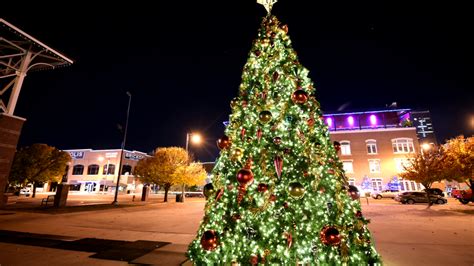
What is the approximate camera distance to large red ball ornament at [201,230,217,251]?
366 cm

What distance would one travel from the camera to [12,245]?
653cm

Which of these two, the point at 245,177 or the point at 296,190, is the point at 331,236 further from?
the point at 245,177

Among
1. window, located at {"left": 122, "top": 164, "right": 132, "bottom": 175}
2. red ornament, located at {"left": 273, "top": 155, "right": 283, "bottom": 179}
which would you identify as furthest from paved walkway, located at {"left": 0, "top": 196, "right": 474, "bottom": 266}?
window, located at {"left": 122, "top": 164, "right": 132, "bottom": 175}

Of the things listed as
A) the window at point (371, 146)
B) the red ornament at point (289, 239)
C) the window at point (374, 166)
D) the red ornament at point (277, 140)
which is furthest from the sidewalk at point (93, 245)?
the window at point (371, 146)

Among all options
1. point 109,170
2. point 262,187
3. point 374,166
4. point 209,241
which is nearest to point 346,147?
point 374,166

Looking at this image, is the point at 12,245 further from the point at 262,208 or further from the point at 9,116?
the point at 9,116

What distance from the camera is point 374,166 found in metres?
38.0

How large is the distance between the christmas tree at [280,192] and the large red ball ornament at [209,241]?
1 cm

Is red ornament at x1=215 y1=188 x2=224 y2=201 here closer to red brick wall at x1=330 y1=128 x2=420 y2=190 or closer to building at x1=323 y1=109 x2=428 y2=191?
building at x1=323 y1=109 x2=428 y2=191

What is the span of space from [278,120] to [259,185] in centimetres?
136

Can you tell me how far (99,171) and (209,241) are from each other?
62379 millimetres

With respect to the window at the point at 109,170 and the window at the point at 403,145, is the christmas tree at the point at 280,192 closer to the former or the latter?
the window at the point at 403,145

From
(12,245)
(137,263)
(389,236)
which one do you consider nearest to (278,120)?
(137,263)

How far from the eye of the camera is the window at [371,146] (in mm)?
38594
